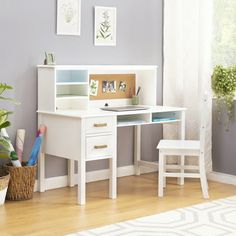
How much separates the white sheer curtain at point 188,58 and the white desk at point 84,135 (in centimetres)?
56

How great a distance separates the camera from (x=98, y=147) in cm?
438

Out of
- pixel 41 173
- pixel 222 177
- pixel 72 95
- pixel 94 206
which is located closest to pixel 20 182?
pixel 41 173

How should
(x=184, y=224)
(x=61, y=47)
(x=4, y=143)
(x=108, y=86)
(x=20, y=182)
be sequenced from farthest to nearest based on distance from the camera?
(x=108, y=86)
(x=61, y=47)
(x=20, y=182)
(x=4, y=143)
(x=184, y=224)

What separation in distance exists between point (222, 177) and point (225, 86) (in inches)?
33.7

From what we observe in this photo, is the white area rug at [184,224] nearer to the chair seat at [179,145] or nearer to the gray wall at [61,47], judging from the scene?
the chair seat at [179,145]

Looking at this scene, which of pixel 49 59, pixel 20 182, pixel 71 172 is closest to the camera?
pixel 20 182

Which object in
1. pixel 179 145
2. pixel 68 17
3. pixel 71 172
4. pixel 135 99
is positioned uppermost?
pixel 68 17

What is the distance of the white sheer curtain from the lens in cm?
520

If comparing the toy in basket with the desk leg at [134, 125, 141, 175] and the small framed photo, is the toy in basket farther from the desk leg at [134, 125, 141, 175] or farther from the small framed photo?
the desk leg at [134, 125, 141, 175]

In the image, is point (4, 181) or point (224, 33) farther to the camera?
point (224, 33)

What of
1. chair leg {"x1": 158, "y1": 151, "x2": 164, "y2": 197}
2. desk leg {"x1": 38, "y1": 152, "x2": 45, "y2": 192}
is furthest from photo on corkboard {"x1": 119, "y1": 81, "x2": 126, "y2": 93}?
desk leg {"x1": 38, "y1": 152, "x2": 45, "y2": 192}

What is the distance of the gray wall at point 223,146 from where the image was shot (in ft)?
16.8

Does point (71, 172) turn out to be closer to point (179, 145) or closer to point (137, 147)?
point (137, 147)

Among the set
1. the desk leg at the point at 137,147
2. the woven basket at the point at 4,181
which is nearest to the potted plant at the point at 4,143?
the woven basket at the point at 4,181
